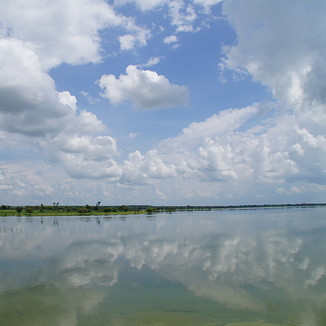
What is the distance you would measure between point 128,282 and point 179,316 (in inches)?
229

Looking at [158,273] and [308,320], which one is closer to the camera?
[308,320]

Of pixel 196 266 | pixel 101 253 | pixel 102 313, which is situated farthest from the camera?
pixel 101 253

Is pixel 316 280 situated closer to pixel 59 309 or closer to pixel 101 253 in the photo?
pixel 59 309

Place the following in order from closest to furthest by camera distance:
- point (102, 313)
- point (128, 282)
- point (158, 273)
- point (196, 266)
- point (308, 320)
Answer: point (308, 320), point (102, 313), point (128, 282), point (158, 273), point (196, 266)

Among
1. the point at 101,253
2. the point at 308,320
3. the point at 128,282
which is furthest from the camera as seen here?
the point at 101,253

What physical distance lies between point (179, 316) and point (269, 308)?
155 inches

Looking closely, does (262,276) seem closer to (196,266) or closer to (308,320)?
(196,266)

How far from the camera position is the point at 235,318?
11531mm

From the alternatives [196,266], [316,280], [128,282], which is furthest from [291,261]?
[128,282]

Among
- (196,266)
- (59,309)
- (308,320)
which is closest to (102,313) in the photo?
(59,309)

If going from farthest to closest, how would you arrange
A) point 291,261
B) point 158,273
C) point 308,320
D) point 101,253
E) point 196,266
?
1. point 101,253
2. point 291,261
3. point 196,266
4. point 158,273
5. point 308,320

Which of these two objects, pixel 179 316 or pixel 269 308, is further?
pixel 269 308

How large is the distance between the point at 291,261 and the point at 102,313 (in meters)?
15.8

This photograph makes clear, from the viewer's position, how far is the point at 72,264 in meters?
22.3
